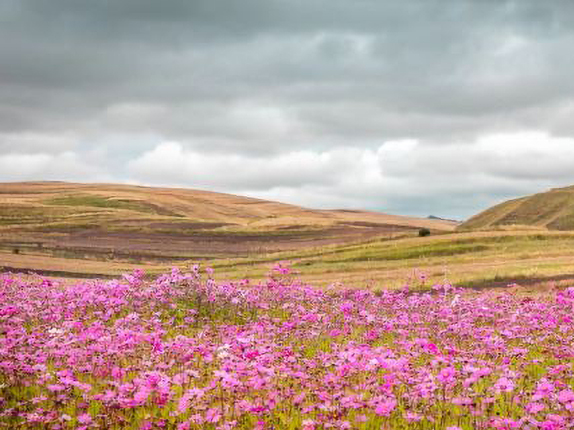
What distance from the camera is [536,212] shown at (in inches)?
4569

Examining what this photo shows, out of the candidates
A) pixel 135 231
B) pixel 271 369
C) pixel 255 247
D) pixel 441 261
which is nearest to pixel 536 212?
pixel 255 247

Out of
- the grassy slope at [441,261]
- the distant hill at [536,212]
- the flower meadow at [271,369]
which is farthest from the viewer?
the distant hill at [536,212]

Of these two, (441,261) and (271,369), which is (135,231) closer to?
(441,261)

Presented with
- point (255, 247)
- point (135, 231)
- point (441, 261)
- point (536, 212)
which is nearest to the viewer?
point (441, 261)

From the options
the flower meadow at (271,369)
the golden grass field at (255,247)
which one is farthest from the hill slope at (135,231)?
the flower meadow at (271,369)

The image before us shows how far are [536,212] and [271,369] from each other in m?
116

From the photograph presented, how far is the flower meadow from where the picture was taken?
25.8 ft

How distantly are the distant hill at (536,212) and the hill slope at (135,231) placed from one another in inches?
658

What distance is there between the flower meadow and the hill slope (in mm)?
39585

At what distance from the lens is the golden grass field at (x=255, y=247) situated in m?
37.7

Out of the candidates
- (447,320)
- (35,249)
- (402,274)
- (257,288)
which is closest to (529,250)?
(402,274)

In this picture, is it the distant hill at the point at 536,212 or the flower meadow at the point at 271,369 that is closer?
the flower meadow at the point at 271,369

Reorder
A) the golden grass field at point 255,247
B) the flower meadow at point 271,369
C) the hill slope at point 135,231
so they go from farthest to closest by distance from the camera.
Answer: the hill slope at point 135,231, the golden grass field at point 255,247, the flower meadow at point 271,369

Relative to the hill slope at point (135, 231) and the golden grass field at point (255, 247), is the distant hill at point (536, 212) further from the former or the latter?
the golden grass field at point (255, 247)
